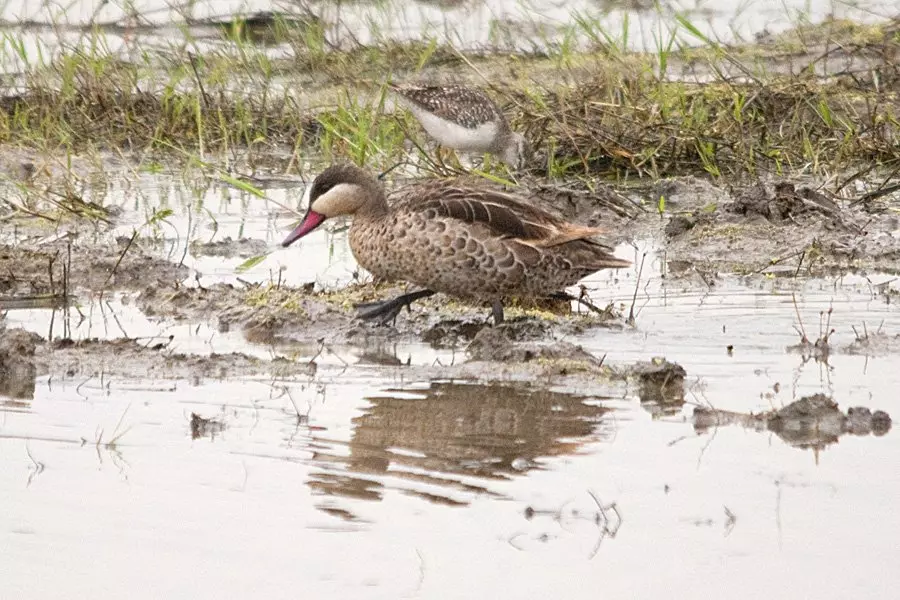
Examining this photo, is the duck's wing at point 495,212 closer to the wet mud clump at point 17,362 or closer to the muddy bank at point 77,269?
the muddy bank at point 77,269

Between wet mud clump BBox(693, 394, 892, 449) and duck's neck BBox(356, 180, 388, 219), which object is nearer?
wet mud clump BBox(693, 394, 892, 449)

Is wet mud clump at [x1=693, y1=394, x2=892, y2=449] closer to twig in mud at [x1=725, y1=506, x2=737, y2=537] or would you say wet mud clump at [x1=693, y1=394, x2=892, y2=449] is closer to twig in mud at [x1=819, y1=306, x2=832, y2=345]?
twig in mud at [x1=725, y1=506, x2=737, y2=537]

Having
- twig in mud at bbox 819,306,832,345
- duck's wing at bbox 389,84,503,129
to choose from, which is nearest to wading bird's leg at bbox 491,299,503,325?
twig in mud at bbox 819,306,832,345

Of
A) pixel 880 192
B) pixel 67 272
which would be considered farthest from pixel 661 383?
pixel 880 192

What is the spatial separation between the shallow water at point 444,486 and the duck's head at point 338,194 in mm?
891

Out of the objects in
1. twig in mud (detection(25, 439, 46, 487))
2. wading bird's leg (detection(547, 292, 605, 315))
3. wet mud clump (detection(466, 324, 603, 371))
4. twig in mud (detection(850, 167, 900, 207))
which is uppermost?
twig in mud (detection(850, 167, 900, 207))

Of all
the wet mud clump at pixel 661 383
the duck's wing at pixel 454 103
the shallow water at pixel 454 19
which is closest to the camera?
the wet mud clump at pixel 661 383

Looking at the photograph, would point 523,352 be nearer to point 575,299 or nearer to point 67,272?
point 575,299

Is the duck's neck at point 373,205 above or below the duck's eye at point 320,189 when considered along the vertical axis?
below

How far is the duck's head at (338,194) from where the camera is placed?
677 centimetres

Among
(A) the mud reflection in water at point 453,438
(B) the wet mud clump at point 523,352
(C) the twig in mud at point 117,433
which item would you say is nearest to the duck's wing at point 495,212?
(B) the wet mud clump at point 523,352

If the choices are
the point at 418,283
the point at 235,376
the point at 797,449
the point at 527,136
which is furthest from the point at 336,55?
the point at 797,449

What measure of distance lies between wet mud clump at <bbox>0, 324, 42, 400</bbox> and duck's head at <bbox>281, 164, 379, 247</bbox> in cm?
162

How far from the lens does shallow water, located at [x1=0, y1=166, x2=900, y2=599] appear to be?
3.67 m
